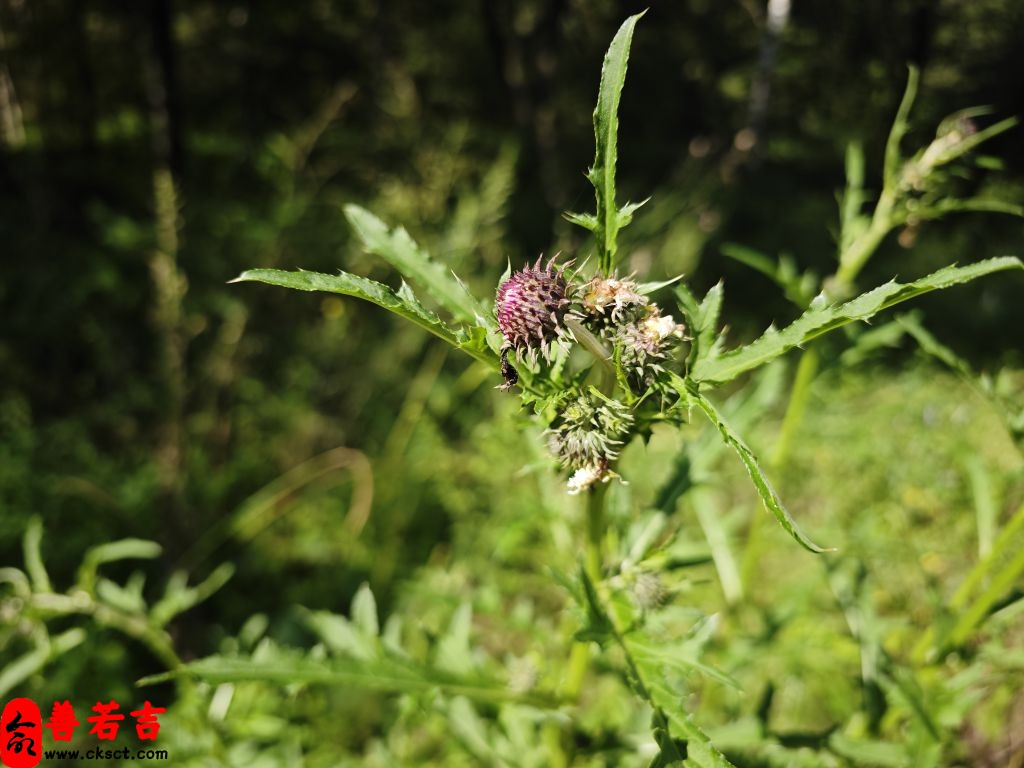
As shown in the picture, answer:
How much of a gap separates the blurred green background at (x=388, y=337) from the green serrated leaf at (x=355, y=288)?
595 mm

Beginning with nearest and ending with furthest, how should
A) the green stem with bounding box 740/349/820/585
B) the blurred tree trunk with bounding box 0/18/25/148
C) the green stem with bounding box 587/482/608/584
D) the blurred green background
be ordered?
the green stem with bounding box 587/482/608/584 → the green stem with bounding box 740/349/820/585 → the blurred green background → the blurred tree trunk with bounding box 0/18/25/148

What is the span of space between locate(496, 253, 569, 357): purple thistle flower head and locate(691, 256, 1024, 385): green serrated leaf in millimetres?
233

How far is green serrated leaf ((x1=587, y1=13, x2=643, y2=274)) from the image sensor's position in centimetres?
89

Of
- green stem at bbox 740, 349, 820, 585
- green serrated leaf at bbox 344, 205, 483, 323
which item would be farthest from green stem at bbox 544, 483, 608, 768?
green stem at bbox 740, 349, 820, 585

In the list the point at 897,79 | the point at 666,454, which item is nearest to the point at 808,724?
the point at 666,454

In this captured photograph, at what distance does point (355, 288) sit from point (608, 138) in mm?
379

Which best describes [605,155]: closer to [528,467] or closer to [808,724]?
[528,467]

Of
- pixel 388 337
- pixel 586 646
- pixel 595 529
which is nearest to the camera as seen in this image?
pixel 595 529

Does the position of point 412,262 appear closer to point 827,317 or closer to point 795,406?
point 827,317

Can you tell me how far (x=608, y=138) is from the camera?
36.1 inches

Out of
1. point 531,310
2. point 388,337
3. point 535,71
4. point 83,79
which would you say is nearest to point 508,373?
point 531,310

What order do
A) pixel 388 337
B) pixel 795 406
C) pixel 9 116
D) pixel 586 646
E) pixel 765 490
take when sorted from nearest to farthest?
pixel 765 490 < pixel 586 646 < pixel 795 406 < pixel 388 337 < pixel 9 116

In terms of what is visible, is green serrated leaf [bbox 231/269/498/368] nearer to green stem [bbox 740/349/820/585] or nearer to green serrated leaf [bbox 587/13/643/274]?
green serrated leaf [bbox 587/13/643/274]

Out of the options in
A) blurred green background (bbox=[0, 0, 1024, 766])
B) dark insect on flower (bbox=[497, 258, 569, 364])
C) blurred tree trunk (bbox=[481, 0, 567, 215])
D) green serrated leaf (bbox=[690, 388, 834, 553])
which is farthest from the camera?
blurred tree trunk (bbox=[481, 0, 567, 215])
